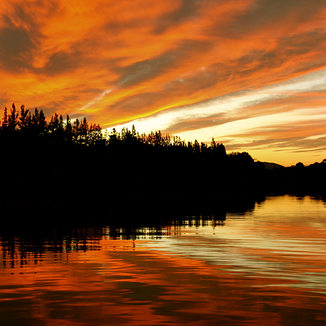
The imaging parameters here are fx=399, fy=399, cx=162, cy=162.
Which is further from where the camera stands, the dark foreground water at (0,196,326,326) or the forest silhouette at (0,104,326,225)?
the forest silhouette at (0,104,326,225)

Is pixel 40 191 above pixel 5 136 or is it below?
below

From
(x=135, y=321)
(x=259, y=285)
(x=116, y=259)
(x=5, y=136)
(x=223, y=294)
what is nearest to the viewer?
(x=135, y=321)

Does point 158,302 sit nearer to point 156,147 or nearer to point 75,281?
point 75,281

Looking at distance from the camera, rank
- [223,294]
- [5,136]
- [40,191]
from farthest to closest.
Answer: [5,136], [40,191], [223,294]

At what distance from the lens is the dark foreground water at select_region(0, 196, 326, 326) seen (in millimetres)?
9023

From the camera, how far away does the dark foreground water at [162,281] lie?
29.6 ft

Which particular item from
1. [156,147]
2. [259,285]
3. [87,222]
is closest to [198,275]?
[259,285]

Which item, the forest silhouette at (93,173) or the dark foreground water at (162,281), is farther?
the forest silhouette at (93,173)

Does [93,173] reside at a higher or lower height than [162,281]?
higher

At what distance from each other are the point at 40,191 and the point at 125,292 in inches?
2237

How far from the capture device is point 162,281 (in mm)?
12195

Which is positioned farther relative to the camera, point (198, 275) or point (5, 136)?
point (5, 136)

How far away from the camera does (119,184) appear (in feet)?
268

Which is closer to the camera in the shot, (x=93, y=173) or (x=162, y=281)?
(x=162, y=281)
